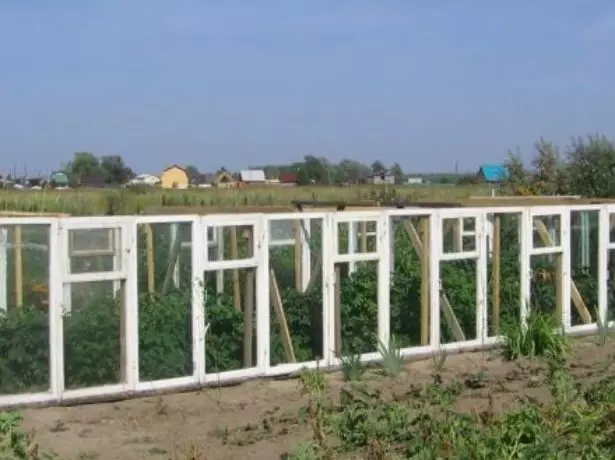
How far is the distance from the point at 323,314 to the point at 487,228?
270cm

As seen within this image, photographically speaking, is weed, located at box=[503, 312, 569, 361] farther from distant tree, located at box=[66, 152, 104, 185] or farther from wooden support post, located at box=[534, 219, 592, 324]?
distant tree, located at box=[66, 152, 104, 185]

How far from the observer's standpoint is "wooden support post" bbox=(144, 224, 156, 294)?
10.4 metres

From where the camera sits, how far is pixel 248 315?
11.1 m

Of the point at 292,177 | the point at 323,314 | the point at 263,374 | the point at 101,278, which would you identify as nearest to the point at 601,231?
the point at 323,314

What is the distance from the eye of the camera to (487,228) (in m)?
13.3

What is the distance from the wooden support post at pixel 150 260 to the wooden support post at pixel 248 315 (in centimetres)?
93

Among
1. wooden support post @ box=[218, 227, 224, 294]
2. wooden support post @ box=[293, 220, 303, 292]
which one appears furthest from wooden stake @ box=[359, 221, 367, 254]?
wooden support post @ box=[218, 227, 224, 294]

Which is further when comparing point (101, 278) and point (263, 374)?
point (263, 374)

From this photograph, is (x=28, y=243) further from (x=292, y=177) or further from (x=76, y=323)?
(x=292, y=177)

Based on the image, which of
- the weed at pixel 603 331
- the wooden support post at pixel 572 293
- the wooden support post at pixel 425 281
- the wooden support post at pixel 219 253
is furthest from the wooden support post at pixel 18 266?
the weed at pixel 603 331

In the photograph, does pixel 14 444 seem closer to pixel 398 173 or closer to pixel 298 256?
pixel 298 256

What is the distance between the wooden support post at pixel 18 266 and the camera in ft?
32.8

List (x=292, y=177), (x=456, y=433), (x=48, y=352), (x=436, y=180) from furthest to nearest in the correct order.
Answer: (x=292, y=177) < (x=436, y=180) < (x=48, y=352) < (x=456, y=433)

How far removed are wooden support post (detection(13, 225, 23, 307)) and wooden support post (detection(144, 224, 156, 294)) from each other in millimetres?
1091
